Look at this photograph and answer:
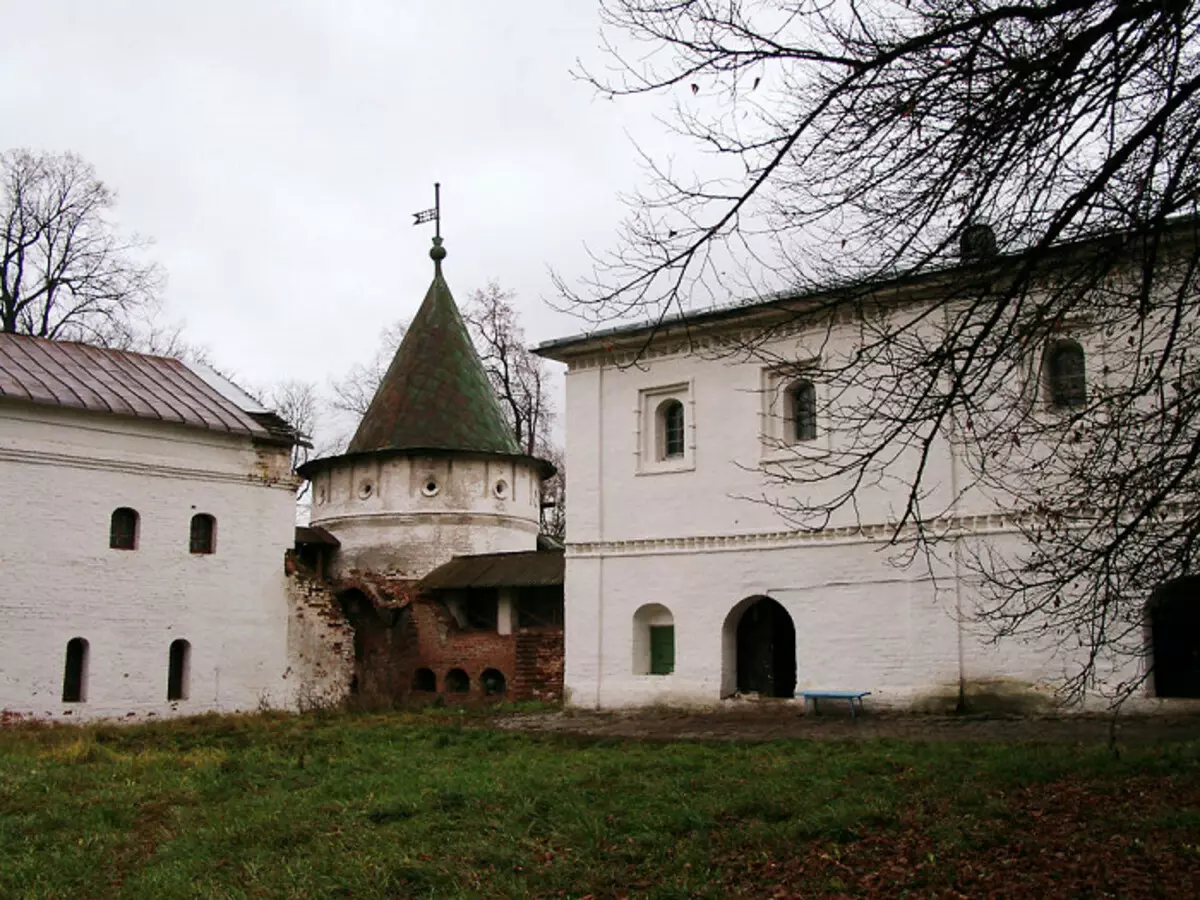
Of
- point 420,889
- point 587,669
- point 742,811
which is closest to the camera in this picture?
point 420,889

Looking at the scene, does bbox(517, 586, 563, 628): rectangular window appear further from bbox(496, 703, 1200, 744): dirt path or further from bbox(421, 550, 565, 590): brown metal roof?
bbox(496, 703, 1200, 744): dirt path

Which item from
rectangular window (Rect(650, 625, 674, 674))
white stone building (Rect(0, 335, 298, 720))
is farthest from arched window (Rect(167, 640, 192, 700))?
rectangular window (Rect(650, 625, 674, 674))

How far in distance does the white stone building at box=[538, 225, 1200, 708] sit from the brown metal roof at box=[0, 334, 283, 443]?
7426 mm

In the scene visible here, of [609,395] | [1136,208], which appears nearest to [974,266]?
[1136,208]

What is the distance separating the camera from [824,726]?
15211 millimetres

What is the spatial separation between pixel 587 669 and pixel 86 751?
6.97 meters

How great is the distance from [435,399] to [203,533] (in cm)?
626

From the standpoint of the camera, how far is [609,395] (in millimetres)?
19422

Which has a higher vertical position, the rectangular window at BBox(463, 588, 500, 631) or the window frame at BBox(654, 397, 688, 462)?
the window frame at BBox(654, 397, 688, 462)

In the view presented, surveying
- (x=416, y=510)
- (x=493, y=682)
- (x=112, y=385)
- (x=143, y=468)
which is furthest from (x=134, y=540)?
(x=493, y=682)

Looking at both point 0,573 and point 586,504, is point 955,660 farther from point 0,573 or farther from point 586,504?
point 0,573

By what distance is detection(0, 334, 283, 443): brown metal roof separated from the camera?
21.7 m

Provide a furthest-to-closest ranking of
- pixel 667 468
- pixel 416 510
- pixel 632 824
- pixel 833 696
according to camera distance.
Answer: pixel 416 510 → pixel 667 468 → pixel 833 696 → pixel 632 824

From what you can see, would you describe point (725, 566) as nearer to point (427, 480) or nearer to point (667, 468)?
point (667, 468)
